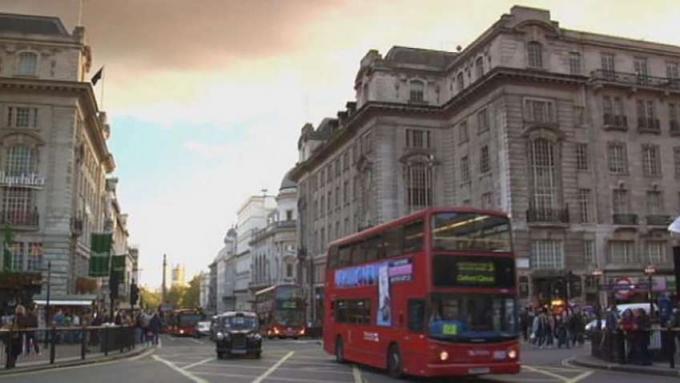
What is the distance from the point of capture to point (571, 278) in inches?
1537

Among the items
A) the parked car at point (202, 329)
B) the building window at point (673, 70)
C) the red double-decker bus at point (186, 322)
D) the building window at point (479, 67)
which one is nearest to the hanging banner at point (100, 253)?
Result: the parked car at point (202, 329)

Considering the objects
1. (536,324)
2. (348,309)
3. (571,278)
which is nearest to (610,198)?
(571,278)

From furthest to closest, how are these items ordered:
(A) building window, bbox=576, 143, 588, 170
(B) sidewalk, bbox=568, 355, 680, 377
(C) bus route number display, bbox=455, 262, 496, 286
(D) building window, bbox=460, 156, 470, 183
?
(D) building window, bbox=460, 156, 470, 183 → (A) building window, bbox=576, 143, 588, 170 → (B) sidewalk, bbox=568, 355, 680, 377 → (C) bus route number display, bbox=455, 262, 496, 286

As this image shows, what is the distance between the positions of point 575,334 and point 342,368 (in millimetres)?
18143

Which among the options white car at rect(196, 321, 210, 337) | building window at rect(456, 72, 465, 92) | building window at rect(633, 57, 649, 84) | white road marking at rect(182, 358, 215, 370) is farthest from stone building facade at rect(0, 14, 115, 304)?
building window at rect(633, 57, 649, 84)

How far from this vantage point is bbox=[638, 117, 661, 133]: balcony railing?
53.4 meters

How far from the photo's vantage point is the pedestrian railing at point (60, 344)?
22.3 meters

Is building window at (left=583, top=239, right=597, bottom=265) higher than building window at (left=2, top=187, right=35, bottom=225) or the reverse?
the reverse

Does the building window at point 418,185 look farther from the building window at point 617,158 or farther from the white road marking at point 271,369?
the white road marking at point 271,369

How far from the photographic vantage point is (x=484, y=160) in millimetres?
52906

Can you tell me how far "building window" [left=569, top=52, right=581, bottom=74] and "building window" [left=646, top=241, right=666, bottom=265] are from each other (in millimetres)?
13256

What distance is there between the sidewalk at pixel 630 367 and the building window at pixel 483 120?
97.0ft

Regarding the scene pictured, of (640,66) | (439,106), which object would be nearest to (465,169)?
(439,106)

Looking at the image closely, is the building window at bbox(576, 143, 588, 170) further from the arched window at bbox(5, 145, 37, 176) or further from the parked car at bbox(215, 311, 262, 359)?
the arched window at bbox(5, 145, 37, 176)
